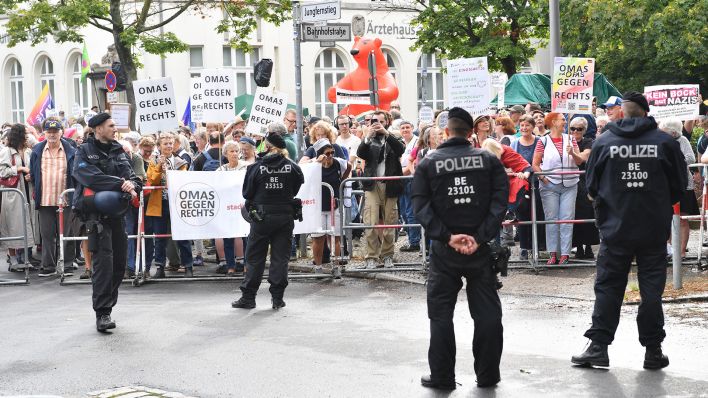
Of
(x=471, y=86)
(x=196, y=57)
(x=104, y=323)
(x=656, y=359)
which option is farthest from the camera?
(x=196, y=57)

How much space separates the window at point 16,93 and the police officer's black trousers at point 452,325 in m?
45.6

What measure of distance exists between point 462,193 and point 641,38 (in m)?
26.1

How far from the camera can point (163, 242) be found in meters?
15.2

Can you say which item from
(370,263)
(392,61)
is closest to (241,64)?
(392,61)

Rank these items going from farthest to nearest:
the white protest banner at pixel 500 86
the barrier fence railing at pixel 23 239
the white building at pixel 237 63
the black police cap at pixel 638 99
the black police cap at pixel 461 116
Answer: the white building at pixel 237 63, the white protest banner at pixel 500 86, the barrier fence railing at pixel 23 239, the black police cap at pixel 638 99, the black police cap at pixel 461 116

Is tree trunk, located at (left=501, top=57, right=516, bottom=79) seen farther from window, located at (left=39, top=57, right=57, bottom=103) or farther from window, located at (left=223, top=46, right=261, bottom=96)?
window, located at (left=39, top=57, right=57, bottom=103)

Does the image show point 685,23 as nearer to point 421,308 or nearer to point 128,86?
point 128,86

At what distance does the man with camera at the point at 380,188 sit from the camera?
14.8m

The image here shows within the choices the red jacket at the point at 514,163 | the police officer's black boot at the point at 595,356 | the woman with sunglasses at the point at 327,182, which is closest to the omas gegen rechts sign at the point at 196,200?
the woman with sunglasses at the point at 327,182

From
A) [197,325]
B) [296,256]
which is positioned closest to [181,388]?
[197,325]

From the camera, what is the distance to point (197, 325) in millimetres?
11266

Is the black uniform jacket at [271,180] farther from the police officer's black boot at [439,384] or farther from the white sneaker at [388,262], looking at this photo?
the police officer's black boot at [439,384]

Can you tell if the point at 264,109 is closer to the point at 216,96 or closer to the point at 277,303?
the point at 216,96

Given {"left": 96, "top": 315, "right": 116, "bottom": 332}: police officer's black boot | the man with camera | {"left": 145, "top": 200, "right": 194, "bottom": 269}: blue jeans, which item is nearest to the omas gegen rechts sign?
{"left": 145, "top": 200, "right": 194, "bottom": 269}: blue jeans
